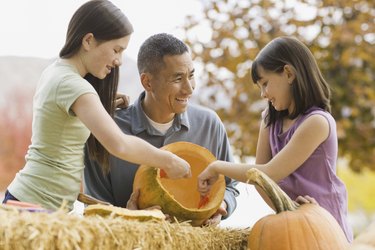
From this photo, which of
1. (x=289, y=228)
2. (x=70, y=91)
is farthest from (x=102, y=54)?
(x=289, y=228)

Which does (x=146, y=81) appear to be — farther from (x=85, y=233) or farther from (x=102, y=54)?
(x=85, y=233)

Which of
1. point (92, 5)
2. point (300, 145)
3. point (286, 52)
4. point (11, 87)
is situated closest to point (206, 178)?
point (300, 145)

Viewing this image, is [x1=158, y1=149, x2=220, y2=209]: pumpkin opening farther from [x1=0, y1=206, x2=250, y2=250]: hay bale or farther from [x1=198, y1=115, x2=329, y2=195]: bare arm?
[x1=0, y1=206, x2=250, y2=250]: hay bale

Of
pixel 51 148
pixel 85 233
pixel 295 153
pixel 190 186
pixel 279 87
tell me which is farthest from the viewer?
pixel 190 186

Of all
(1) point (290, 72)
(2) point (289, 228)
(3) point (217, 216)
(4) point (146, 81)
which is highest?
(1) point (290, 72)

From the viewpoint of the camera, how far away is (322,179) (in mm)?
2354

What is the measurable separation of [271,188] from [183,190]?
24.7 inches

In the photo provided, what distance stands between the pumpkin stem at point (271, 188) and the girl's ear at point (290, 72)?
0.44 meters

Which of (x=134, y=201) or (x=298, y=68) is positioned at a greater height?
(x=298, y=68)

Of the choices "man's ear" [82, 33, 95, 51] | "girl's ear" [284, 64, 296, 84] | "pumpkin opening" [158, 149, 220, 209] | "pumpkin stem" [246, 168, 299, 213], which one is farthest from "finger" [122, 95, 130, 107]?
"pumpkin stem" [246, 168, 299, 213]

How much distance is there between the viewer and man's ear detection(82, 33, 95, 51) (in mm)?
2195

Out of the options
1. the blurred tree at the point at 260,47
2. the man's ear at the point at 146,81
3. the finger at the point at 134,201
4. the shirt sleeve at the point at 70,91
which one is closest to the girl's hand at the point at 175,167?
the finger at the point at 134,201

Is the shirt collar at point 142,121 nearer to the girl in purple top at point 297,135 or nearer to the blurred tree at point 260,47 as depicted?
the girl in purple top at point 297,135

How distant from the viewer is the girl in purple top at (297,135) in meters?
2.28
